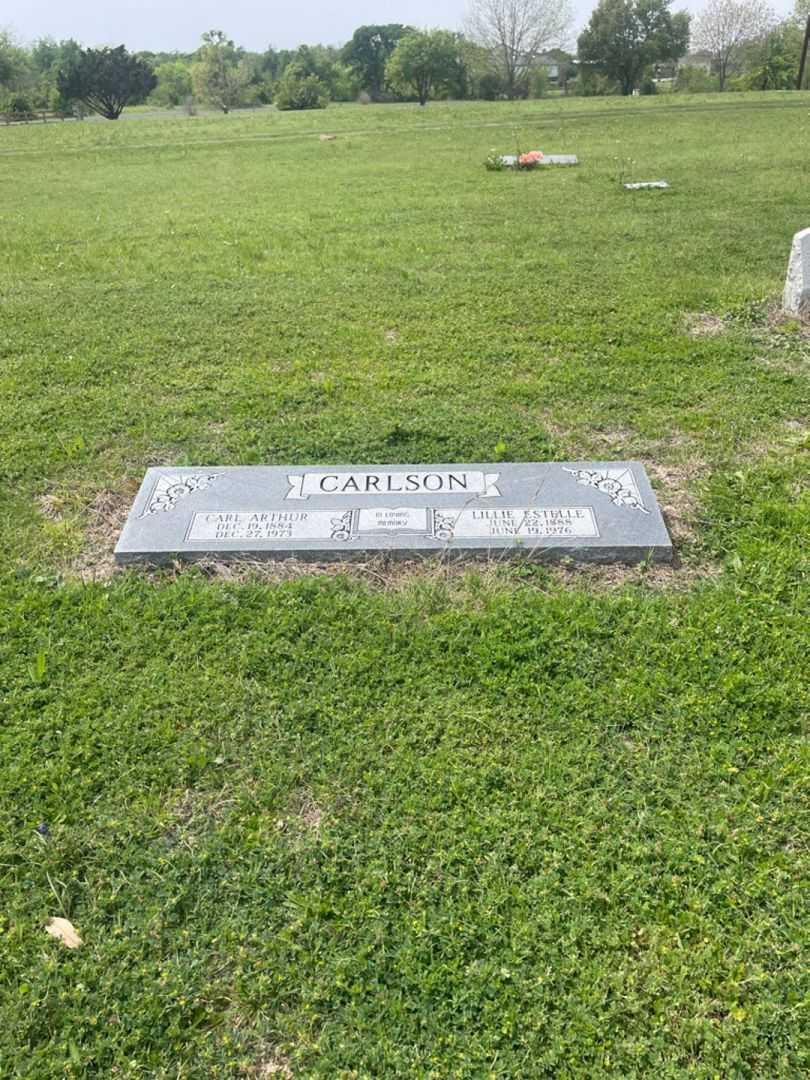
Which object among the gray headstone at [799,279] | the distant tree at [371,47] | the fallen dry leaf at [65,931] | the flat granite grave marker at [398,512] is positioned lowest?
the fallen dry leaf at [65,931]

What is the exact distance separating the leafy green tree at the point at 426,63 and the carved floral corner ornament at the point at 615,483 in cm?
5825

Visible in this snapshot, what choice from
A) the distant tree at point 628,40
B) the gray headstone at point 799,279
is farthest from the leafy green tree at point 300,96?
the gray headstone at point 799,279

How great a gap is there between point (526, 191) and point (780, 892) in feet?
37.8

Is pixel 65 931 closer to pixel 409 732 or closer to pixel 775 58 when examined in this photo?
pixel 409 732

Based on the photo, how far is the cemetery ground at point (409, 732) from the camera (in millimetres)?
2004

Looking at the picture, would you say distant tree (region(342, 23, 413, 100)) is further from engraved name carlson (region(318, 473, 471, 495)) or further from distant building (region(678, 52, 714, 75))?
engraved name carlson (region(318, 473, 471, 495))

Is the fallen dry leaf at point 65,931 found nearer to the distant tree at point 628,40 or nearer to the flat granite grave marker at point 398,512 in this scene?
the flat granite grave marker at point 398,512

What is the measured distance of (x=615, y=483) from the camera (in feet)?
13.1

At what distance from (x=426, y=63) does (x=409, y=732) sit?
206 feet

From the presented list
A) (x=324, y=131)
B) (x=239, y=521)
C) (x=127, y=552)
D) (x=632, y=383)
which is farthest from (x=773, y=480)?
(x=324, y=131)

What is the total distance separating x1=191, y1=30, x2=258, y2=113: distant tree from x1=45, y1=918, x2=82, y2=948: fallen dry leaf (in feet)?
223

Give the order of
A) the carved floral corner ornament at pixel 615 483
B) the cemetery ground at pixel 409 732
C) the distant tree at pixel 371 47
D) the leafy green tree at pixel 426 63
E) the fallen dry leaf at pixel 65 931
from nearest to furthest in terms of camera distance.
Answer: the cemetery ground at pixel 409 732 < the fallen dry leaf at pixel 65 931 < the carved floral corner ornament at pixel 615 483 < the leafy green tree at pixel 426 63 < the distant tree at pixel 371 47

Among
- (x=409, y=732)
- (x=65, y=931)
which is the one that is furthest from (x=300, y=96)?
(x=65, y=931)

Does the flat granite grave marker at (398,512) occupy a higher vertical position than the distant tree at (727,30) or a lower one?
lower
